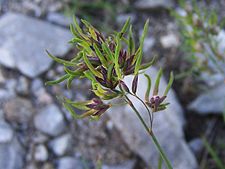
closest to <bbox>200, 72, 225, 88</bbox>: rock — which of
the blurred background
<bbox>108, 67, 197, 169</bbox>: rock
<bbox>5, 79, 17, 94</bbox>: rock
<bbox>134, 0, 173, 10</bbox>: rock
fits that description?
the blurred background

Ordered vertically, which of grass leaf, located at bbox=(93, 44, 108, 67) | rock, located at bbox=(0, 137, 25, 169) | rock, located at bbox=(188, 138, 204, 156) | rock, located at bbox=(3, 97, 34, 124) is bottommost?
rock, located at bbox=(188, 138, 204, 156)

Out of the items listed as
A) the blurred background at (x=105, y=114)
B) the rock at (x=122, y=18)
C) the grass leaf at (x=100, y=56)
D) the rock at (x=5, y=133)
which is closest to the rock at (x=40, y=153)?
the blurred background at (x=105, y=114)

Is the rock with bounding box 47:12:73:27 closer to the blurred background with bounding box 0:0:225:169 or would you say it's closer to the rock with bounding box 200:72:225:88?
the blurred background with bounding box 0:0:225:169

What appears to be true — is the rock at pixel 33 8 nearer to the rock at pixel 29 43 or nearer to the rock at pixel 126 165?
the rock at pixel 29 43

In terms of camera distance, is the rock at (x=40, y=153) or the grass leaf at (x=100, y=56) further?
the rock at (x=40, y=153)

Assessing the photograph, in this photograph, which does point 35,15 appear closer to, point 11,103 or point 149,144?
point 11,103

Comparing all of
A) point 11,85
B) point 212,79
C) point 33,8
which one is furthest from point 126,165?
point 33,8

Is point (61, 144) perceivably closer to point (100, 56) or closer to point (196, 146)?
point (196, 146)
